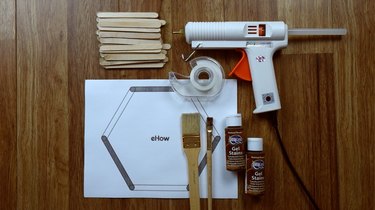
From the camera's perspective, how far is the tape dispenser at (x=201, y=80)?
2.52 feet

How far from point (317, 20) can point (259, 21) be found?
14cm

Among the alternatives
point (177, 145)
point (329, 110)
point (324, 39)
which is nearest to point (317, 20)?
point (324, 39)

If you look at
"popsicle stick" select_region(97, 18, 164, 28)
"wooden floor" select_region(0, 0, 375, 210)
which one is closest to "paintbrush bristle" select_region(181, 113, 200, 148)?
"wooden floor" select_region(0, 0, 375, 210)

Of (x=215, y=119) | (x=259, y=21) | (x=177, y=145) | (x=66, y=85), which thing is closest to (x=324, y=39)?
(x=259, y=21)

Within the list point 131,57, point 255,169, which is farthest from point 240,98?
point 131,57

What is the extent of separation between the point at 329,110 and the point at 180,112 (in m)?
0.35

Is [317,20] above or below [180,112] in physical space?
above

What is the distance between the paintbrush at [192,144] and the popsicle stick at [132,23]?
8.9 inches

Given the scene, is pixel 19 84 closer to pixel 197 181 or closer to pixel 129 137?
pixel 129 137

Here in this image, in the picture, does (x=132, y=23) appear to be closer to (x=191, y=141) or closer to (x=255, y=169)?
(x=191, y=141)

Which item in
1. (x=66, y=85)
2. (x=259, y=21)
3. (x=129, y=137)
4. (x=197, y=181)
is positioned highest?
(x=259, y=21)

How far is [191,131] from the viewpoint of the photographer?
78cm

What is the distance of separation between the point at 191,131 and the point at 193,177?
105mm

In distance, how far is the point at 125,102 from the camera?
80 cm
